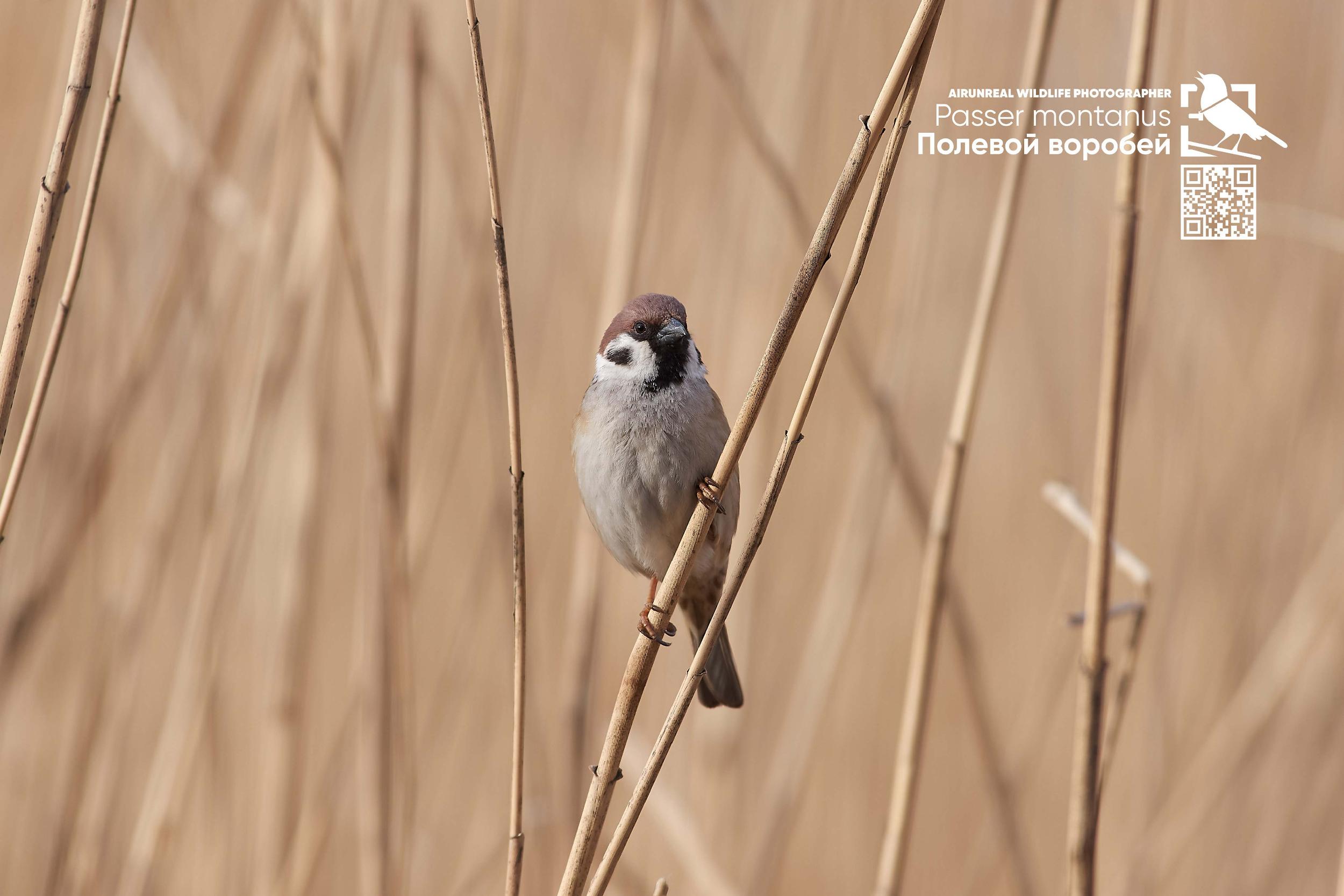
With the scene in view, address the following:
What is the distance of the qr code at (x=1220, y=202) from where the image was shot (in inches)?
86.9

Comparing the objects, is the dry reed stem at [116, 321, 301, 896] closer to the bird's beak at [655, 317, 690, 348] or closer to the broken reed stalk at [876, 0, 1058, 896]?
the bird's beak at [655, 317, 690, 348]

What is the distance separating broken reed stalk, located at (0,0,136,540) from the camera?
1001 millimetres

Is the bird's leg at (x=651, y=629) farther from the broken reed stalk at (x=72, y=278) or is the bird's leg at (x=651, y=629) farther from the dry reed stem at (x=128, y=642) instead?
the dry reed stem at (x=128, y=642)

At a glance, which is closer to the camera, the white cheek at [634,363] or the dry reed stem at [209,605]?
the white cheek at [634,363]

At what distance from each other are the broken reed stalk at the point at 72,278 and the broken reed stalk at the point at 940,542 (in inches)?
39.8

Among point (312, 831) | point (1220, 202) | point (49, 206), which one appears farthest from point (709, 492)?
point (1220, 202)

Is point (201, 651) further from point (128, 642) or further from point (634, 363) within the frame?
point (634, 363)

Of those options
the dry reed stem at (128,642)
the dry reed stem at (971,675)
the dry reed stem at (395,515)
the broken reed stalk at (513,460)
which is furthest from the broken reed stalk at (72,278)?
the dry reed stem at (971,675)

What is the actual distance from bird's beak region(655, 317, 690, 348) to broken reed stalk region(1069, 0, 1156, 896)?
1.85ft

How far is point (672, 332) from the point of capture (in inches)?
58.2

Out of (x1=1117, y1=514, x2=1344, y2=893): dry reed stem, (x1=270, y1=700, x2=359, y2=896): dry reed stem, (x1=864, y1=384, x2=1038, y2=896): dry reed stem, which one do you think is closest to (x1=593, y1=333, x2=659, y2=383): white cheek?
(x1=864, y1=384, x2=1038, y2=896): dry reed stem

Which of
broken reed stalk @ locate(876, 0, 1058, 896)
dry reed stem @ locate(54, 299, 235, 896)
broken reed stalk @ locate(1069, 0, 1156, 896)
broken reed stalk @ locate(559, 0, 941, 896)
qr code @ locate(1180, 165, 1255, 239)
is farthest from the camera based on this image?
qr code @ locate(1180, 165, 1255, 239)

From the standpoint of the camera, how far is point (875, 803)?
3146mm

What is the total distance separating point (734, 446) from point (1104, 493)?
53cm
